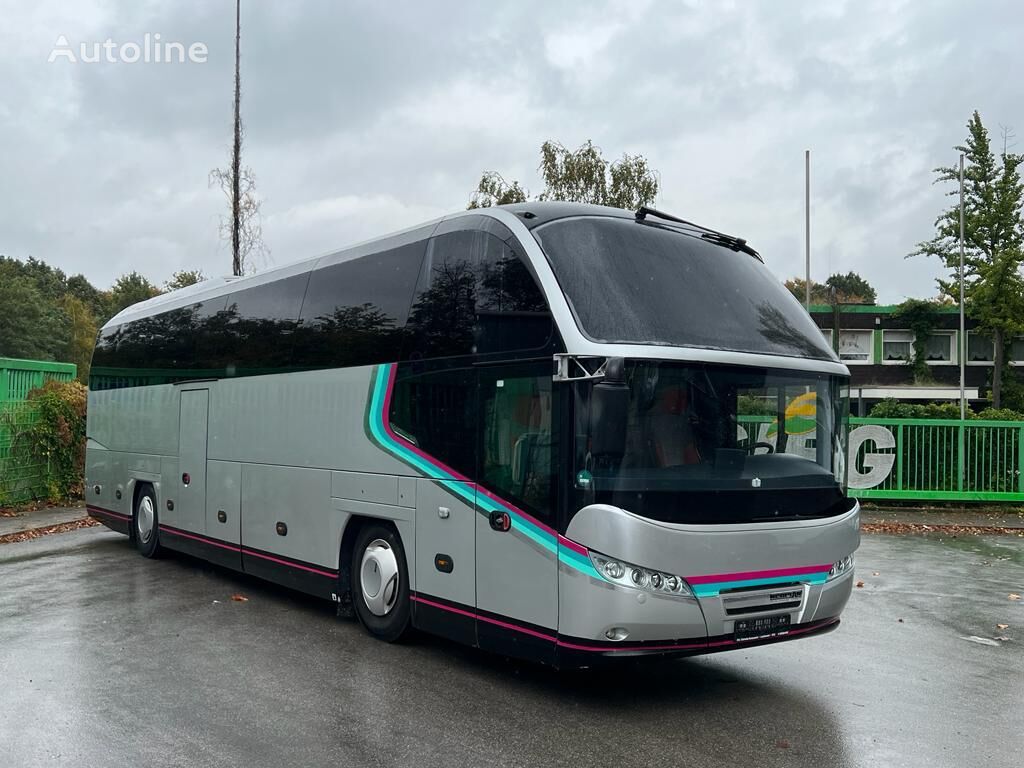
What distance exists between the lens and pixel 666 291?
652cm

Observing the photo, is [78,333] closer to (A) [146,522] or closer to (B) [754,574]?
(A) [146,522]

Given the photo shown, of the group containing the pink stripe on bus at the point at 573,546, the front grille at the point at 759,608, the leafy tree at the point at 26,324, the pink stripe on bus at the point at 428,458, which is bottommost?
the front grille at the point at 759,608

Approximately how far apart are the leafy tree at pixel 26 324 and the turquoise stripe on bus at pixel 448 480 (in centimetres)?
7418

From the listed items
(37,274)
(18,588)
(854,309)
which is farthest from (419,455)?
(37,274)

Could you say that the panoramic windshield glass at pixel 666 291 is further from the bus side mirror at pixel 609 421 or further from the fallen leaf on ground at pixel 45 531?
the fallen leaf on ground at pixel 45 531

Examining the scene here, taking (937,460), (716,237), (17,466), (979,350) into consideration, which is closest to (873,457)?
(937,460)

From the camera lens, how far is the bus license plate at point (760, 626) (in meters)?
6.12

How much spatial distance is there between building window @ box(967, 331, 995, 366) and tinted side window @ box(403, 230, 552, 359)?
1958 inches

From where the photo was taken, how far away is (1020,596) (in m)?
10.6

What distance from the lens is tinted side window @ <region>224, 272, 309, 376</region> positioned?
961 centimetres

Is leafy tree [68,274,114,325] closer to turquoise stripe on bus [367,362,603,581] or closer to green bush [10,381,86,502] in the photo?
green bush [10,381,86,502]

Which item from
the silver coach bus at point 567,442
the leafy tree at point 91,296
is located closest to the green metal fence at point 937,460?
the silver coach bus at point 567,442

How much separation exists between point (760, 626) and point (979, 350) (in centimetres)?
5068

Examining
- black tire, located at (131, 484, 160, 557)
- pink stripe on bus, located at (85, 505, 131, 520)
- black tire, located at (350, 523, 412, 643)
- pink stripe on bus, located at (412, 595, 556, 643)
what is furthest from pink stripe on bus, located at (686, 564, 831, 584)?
pink stripe on bus, located at (85, 505, 131, 520)
